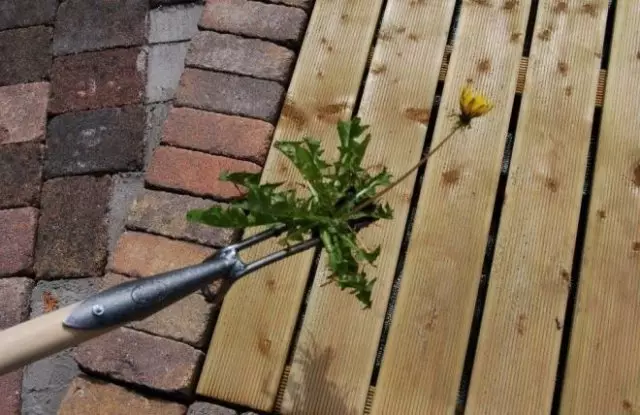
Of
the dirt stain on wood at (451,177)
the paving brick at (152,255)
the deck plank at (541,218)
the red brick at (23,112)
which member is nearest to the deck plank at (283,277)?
the paving brick at (152,255)

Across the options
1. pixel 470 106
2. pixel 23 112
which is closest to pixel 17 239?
pixel 23 112

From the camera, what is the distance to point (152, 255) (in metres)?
1.40

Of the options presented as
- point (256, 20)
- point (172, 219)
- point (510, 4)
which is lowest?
point (172, 219)

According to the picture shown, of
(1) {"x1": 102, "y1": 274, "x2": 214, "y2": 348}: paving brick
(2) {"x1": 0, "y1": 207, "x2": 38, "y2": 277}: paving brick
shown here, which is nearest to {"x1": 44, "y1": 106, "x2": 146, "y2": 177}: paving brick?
(2) {"x1": 0, "y1": 207, "x2": 38, "y2": 277}: paving brick

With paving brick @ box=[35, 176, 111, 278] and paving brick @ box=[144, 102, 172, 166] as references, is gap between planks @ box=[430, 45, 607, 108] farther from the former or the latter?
paving brick @ box=[35, 176, 111, 278]

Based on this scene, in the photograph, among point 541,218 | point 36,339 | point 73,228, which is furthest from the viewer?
point 73,228

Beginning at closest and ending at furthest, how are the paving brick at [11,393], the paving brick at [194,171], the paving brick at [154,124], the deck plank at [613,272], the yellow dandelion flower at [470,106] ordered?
the yellow dandelion flower at [470,106], the deck plank at [613,272], the paving brick at [11,393], the paving brick at [194,171], the paving brick at [154,124]

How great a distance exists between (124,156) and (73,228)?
0.19 metres

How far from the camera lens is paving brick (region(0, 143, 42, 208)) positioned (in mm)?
1550

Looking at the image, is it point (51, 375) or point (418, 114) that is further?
point (418, 114)

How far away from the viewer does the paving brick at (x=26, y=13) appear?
70.3 inches

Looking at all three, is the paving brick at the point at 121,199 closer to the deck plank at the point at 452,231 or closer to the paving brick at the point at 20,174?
the paving brick at the point at 20,174

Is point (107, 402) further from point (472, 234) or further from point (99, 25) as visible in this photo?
point (99, 25)

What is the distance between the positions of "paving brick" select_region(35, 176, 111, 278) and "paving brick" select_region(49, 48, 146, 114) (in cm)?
20
